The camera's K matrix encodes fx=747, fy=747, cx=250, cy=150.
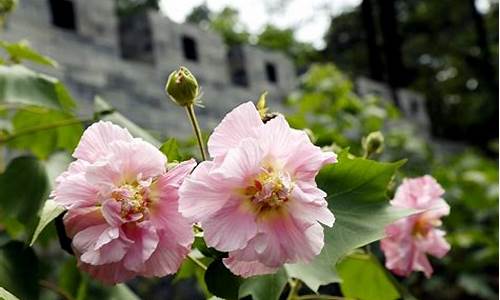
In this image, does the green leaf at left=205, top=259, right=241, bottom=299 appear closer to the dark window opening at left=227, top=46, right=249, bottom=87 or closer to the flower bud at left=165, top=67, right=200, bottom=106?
the flower bud at left=165, top=67, right=200, bottom=106

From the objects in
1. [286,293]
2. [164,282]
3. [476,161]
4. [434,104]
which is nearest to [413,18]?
[434,104]

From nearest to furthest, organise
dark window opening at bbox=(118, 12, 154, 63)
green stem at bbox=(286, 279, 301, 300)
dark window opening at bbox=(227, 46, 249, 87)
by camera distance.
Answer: green stem at bbox=(286, 279, 301, 300) → dark window opening at bbox=(118, 12, 154, 63) → dark window opening at bbox=(227, 46, 249, 87)

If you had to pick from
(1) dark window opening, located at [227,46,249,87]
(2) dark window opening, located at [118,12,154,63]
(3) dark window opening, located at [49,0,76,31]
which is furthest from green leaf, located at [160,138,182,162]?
(1) dark window opening, located at [227,46,249,87]

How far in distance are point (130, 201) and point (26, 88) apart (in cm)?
40

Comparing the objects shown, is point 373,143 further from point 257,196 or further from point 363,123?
point 363,123

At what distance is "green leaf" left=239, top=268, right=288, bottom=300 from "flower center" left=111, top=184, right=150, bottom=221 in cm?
9

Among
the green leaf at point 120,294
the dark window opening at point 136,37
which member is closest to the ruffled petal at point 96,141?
the green leaf at point 120,294

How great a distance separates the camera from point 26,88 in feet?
2.48

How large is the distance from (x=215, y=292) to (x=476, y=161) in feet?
11.1

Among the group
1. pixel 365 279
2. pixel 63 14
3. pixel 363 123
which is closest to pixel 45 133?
pixel 365 279

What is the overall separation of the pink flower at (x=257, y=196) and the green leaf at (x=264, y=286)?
6 cm

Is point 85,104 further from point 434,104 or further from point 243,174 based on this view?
point 434,104

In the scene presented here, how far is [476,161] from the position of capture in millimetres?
3602

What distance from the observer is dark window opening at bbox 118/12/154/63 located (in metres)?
2.47
